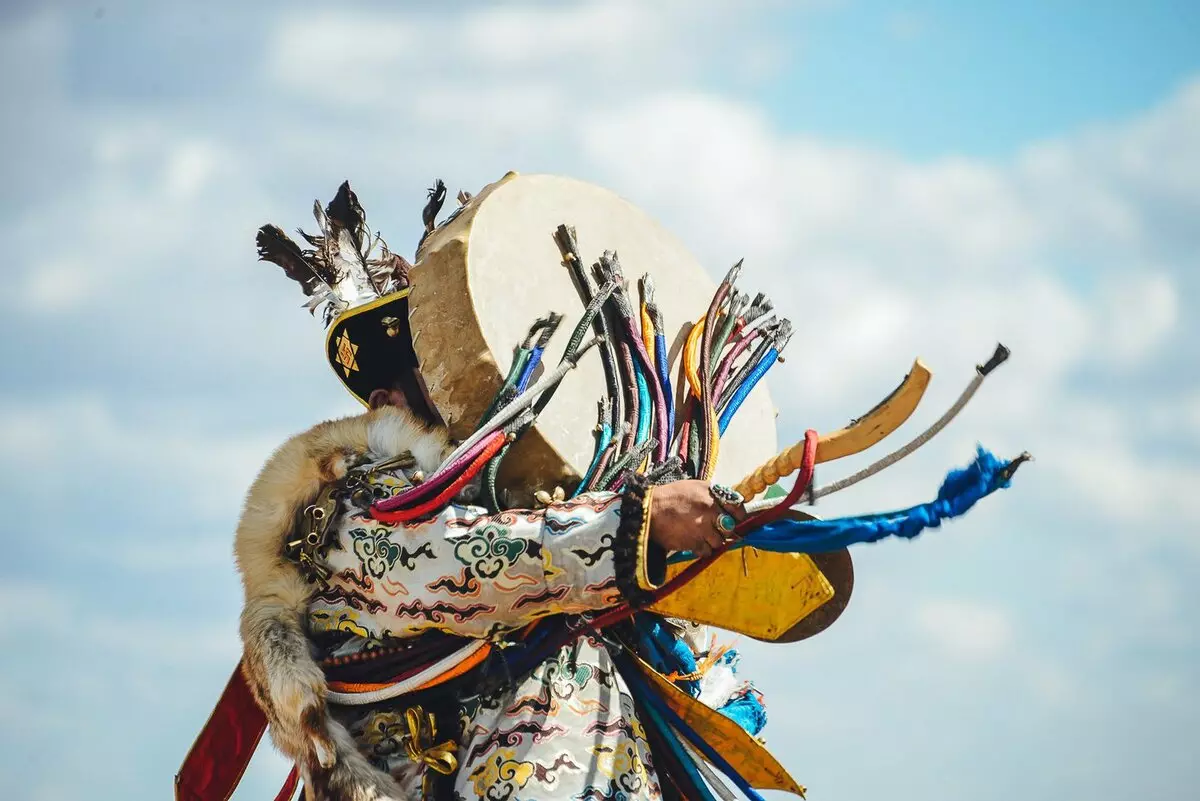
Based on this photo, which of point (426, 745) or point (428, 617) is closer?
point (428, 617)

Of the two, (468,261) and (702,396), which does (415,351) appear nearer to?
(468,261)

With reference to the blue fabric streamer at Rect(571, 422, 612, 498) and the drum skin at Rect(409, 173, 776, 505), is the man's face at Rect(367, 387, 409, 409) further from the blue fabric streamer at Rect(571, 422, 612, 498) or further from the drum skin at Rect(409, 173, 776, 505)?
the blue fabric streamer at Rect(571, 422, 612, 498)

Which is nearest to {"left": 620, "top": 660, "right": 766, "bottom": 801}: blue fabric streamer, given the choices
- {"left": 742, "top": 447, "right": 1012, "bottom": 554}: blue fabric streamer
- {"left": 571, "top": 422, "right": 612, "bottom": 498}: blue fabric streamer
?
{"left": 571, "top": 422, "right": 612, "bottom": 498}: blue fabric streamer

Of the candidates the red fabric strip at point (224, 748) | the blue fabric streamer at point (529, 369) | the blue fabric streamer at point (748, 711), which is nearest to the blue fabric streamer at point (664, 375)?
the blue fabric streamer at point (529, 369)

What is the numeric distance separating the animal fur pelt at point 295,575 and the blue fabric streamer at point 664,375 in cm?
66

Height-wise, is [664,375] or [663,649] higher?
[664,375]

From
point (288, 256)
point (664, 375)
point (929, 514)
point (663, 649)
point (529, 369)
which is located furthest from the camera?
point (288, 256)

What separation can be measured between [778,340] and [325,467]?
1.59 metres

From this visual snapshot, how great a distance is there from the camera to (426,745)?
3.79 metres

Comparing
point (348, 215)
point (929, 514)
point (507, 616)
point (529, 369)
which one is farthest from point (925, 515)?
point (348, 215)

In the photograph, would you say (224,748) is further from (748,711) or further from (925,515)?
(925,515)

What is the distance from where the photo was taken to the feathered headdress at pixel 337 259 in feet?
14.7

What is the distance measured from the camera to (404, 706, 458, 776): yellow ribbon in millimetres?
3754

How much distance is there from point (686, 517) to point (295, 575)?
1.16 m
